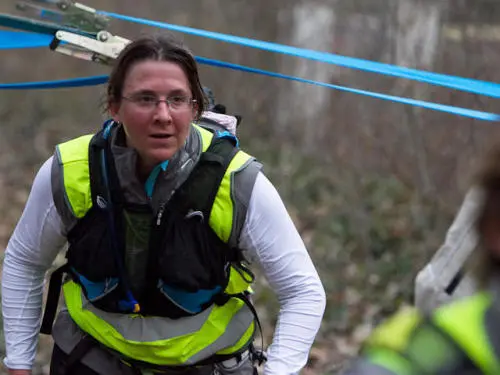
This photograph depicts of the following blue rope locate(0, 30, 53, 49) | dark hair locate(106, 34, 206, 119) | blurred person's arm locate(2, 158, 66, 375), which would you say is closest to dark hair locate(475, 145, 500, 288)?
dark hair locate(106, 34, 206, 119)

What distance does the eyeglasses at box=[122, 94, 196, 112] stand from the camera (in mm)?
2770

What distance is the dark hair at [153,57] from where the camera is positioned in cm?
282

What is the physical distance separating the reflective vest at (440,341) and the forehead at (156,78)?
4.47 ft

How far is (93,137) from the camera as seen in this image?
9.41ft

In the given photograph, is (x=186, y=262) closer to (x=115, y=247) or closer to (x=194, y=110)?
(x=115, y=247)

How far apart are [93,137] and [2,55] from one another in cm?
1377

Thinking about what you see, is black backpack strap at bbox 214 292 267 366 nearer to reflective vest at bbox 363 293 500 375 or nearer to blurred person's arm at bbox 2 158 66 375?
blurred person's arm at bbox 2 158 66 375

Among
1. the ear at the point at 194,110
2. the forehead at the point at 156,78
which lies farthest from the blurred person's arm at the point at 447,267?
the forehead at the point at 156,78

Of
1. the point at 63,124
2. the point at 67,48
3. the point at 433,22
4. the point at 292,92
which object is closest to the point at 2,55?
the point at 63,124

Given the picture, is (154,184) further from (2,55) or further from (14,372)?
(2,55)

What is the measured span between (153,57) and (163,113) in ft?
0.61

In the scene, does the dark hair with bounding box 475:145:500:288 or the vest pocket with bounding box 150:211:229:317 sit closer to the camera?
the dark hair with bounding box 475:145:500:288

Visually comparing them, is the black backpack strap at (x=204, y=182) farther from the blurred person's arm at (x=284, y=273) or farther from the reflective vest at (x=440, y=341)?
the reflective vest at (x=440, y=341)

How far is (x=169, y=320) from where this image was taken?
2.81m
